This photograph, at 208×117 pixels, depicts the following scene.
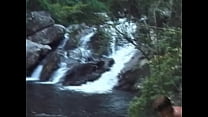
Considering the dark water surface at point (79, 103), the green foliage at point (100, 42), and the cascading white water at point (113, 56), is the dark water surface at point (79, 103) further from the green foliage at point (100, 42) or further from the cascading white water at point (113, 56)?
the green foliage at point (100, 42)

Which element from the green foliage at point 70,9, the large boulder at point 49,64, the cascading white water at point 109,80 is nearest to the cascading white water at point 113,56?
the cascading white water at point 109,80

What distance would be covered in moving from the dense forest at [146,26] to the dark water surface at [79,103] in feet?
0.34

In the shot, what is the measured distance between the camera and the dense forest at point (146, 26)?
49.5 inches

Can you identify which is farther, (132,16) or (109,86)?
(109,86)

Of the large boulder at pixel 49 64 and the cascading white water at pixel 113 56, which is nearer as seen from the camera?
the cascading white water at pixel 113 56

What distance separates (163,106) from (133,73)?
619 mm

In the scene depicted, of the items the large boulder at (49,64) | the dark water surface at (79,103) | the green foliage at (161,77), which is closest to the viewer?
the green foliage at (161,77)

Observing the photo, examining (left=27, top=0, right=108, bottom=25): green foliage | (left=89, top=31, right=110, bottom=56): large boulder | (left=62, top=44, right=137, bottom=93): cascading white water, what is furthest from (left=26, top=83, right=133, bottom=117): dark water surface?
(left=27, top=0, right=108, bottom=25): green foliage

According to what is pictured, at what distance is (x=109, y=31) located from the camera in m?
1.59

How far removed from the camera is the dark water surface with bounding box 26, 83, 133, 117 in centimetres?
154

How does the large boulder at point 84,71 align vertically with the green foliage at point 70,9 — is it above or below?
below
